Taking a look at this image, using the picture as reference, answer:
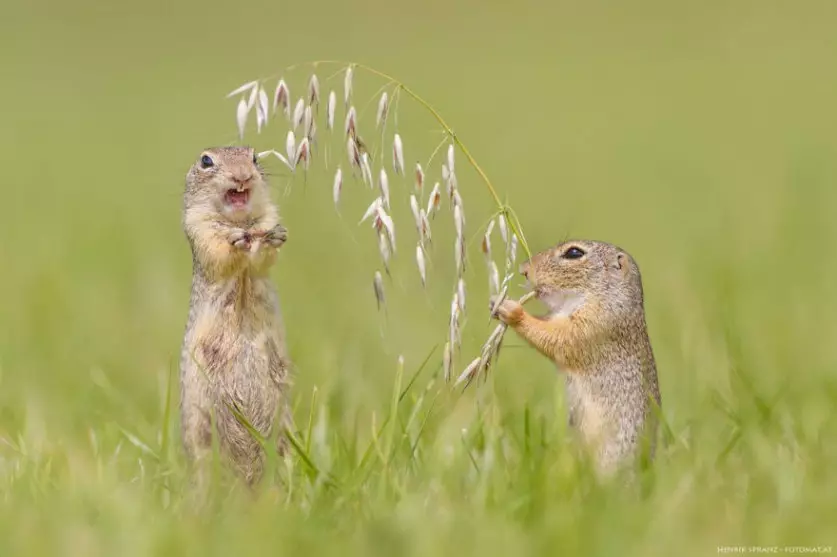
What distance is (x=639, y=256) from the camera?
10.8m

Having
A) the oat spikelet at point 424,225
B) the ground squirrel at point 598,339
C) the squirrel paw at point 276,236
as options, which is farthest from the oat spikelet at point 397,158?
the ground squirrel at point 598,339

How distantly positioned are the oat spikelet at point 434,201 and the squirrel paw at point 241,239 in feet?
2.54

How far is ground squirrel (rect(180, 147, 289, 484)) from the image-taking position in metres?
5.23

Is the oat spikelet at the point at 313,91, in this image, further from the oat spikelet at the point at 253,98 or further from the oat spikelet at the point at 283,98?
the oat spikelet at the point at 253,98

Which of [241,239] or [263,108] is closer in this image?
[263,108]

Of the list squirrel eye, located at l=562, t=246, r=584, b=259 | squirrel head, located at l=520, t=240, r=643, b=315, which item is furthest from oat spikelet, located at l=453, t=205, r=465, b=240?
squirrel eye, located at l=562, t=246, r=584, b=259

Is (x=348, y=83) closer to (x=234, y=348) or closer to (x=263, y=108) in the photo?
(x=263, y=108)

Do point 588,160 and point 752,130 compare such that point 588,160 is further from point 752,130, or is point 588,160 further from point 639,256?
point 639,256

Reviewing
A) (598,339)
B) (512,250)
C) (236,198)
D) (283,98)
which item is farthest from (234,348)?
(598,339)

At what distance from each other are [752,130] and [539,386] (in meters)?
11.0

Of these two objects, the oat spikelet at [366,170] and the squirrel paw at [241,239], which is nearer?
the oat spikelet at [366,170]

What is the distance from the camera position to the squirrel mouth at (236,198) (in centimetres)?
568

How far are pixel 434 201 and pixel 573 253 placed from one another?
3.45ft

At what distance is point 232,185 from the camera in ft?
18.4
